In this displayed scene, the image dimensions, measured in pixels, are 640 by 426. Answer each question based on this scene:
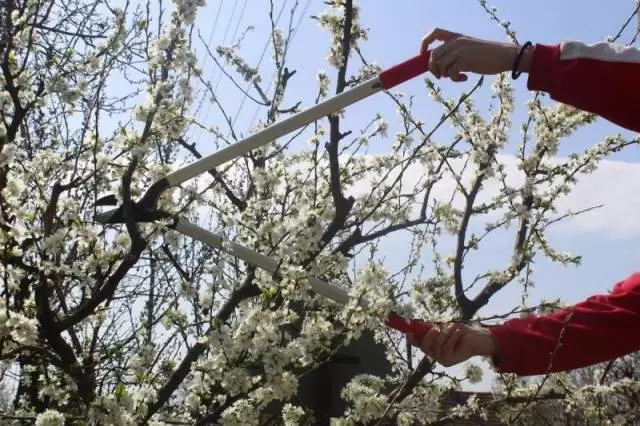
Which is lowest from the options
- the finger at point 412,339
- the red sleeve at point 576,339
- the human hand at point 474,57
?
the red sleeve at point 576,339

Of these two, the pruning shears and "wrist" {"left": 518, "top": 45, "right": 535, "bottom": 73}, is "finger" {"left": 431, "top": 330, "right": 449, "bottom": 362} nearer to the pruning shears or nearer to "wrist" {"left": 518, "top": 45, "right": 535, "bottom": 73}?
the pruning shears

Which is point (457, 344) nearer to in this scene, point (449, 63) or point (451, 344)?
point (451, 344)

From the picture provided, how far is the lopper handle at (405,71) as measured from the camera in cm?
192

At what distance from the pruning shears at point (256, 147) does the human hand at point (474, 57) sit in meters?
0.30

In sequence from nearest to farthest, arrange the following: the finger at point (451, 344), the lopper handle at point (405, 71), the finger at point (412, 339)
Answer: the finger at point (451, 344)
the finger at point (412, 339)
the lopper handle at point (405, 71)

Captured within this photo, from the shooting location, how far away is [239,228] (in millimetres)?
3979

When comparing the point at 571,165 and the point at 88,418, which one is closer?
the point at 88,418

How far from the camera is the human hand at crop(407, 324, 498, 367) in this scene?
151 cm

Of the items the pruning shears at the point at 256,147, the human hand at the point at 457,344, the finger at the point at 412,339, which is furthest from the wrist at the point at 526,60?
the finger at the point at 412,339

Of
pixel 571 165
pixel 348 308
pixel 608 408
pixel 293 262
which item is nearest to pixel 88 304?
pixel 293 262

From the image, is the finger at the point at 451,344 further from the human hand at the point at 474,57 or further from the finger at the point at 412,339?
the human hand at the point at 474,57

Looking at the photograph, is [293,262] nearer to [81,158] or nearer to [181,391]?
[181,391]

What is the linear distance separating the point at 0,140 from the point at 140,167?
66cm

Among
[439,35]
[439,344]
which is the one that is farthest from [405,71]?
[439,344]
